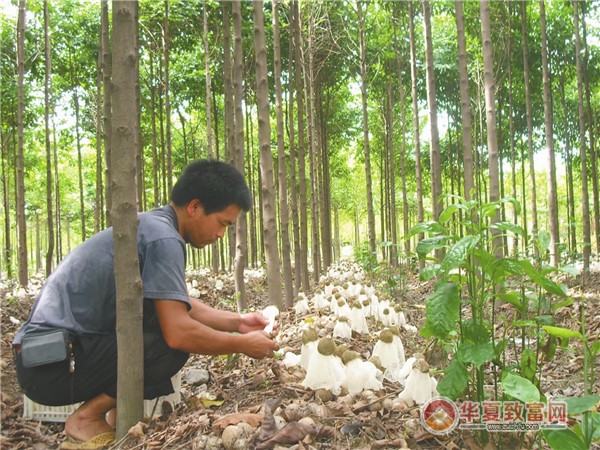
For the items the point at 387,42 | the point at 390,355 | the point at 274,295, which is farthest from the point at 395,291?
the point at 387,42

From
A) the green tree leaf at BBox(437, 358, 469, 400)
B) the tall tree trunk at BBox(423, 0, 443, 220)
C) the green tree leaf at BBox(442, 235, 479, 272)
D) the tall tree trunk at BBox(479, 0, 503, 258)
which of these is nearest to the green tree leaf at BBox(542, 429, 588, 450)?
the green tree leaf at BBox(437, 358, 469, 400)

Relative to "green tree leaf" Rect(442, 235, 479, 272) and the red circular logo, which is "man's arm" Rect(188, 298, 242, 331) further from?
"green tree leaf" Rect(442, 235, 479, 272)

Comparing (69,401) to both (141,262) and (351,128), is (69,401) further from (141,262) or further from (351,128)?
(351,128)

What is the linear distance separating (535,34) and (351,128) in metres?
6.07

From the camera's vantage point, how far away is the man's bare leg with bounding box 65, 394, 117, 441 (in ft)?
7.61

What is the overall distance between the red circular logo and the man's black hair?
1.50 meters

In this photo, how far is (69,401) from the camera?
97.2 inches

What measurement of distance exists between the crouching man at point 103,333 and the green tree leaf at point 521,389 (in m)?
1.34

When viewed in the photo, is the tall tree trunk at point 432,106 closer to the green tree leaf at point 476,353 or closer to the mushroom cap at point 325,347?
the mushroom cap at point 325,347

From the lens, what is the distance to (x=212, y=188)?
2604mm

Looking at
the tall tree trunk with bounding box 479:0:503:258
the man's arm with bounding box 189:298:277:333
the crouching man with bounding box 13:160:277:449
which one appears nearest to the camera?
the crouching man with bounding box 13:160:277:449

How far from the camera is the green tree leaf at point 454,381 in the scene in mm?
1693

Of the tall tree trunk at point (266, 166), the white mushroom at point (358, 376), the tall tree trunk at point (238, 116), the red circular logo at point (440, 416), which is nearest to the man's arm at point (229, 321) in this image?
the white mushroom at point (358, 376)

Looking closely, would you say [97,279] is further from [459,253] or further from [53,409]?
[459,253]
